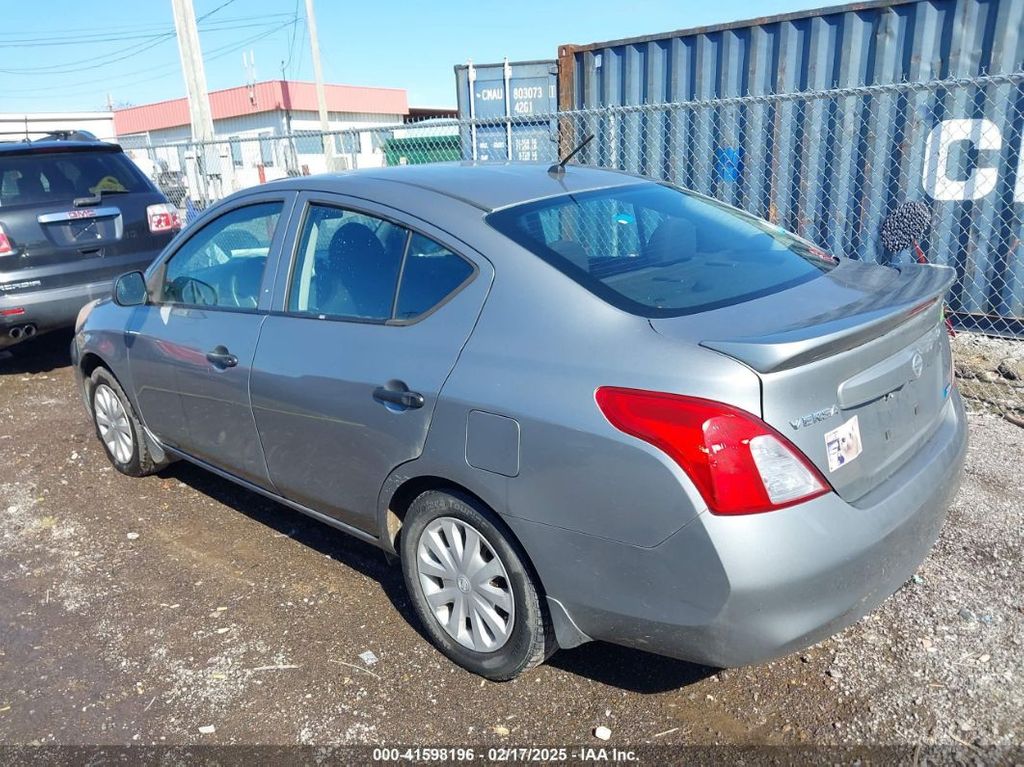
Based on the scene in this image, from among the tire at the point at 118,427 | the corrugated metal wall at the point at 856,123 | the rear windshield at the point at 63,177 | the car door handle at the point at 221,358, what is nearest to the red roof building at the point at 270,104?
the rear windshield at the point at 63,177

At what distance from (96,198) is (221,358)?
172 inches

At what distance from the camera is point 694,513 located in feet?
6.75

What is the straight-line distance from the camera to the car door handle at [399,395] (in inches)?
104

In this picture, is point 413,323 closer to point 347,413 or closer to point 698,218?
point 347,413

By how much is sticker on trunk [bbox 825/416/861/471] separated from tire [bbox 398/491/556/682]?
98cm

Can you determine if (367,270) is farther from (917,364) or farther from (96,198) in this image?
(96,198)

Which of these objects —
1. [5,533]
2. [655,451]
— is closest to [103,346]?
[5,533]

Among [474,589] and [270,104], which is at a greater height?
[270,104]

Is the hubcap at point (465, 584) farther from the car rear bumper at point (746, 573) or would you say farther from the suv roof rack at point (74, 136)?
the suv roof rack at point (74, 136)

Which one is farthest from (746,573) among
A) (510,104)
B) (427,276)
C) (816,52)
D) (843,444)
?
(510,104)

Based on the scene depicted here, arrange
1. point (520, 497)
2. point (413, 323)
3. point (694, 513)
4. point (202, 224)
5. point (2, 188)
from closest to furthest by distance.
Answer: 1. point (694, 513)
2. point (520, 497)
3. point (413, 323)
4. point (202, 224)
5. point (2, 188)

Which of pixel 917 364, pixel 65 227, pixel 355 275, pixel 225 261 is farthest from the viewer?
pixel 65 227

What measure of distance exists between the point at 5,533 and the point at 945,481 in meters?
4.43

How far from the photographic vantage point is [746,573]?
2043mm
